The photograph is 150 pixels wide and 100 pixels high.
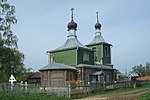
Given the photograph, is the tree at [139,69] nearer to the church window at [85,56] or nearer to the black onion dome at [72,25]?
the black onion dome at [72,25]

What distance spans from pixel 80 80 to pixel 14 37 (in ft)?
36.3

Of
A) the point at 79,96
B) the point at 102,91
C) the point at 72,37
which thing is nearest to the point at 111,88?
the point at 102,91

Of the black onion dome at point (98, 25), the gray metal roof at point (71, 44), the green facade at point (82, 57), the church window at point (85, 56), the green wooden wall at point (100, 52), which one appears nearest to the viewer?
the green facade at point (82, 57)

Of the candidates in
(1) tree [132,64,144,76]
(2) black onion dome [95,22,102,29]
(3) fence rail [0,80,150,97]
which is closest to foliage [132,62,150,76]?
(1) tree [132,64,144,76]

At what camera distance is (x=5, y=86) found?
24.3m

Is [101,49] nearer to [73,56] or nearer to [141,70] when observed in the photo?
[73,56]

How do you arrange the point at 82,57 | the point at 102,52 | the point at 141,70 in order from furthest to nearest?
the point at 141,70, the point at 102,52, the point at 82,57

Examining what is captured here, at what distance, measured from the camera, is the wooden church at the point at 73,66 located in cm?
3366

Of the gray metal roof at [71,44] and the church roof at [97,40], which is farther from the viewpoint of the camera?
the church roof at [97,40]

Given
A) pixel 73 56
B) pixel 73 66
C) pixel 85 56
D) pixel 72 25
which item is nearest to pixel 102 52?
pixel 85 56

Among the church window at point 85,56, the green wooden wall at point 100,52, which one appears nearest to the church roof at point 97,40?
the green wooden wall at point 100,52

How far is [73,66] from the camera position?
119 feet

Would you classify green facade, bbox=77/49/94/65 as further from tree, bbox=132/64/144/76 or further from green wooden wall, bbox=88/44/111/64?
tree, bbox=132/64/144/76

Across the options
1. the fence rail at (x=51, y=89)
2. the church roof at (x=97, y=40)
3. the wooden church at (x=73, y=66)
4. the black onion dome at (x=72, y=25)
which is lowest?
the fence rail at (x=51, y=89)
